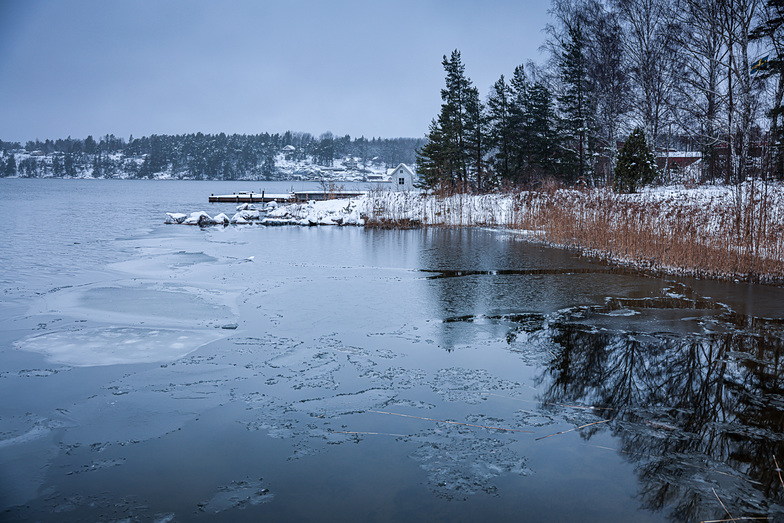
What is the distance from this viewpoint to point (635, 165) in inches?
873

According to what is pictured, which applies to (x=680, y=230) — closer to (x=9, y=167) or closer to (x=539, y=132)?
(x=539, y=132)

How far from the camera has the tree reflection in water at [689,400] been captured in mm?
3654

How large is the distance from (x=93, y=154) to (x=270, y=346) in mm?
181182

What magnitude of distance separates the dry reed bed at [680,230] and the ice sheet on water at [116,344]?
31.7ft

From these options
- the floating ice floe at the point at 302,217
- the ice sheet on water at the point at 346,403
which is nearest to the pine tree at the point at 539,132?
the floating ice floe at the point at 302,217

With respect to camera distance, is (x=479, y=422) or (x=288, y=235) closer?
(x=479, y=422)

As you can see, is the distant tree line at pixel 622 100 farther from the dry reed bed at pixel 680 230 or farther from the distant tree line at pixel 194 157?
the distant tree line at pixel 194 157

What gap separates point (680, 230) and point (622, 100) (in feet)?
51.1

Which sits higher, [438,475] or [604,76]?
[604,76]

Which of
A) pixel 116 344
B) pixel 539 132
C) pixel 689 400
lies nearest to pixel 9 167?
pixel 539 132

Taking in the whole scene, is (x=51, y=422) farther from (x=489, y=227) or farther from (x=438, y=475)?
(x=489, y=227)

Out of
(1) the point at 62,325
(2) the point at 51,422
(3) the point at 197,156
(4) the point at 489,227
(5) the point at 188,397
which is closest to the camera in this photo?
(2) the point at 51,422

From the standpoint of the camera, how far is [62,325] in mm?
7570

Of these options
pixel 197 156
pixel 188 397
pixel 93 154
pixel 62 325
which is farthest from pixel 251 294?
pixel 93 154
